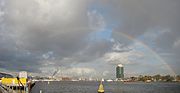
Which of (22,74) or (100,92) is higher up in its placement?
(22,74)

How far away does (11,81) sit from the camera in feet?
323

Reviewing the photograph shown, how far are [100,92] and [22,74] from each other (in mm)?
31637

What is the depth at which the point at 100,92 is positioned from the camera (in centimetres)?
5031

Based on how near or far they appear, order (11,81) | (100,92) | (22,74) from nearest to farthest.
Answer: (22,74) → (100,92) → (11,81)

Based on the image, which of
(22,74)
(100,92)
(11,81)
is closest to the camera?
(22,74)

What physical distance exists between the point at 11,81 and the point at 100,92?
57158 mm

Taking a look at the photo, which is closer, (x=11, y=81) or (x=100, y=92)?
(x=100, y=92)

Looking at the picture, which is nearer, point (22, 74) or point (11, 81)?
point (22, 74)

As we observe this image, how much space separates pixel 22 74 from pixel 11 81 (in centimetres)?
8241

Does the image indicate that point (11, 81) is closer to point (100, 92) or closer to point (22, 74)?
point (100, 92)

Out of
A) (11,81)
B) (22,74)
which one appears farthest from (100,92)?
(11,81)

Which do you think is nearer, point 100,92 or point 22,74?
point 22,74
